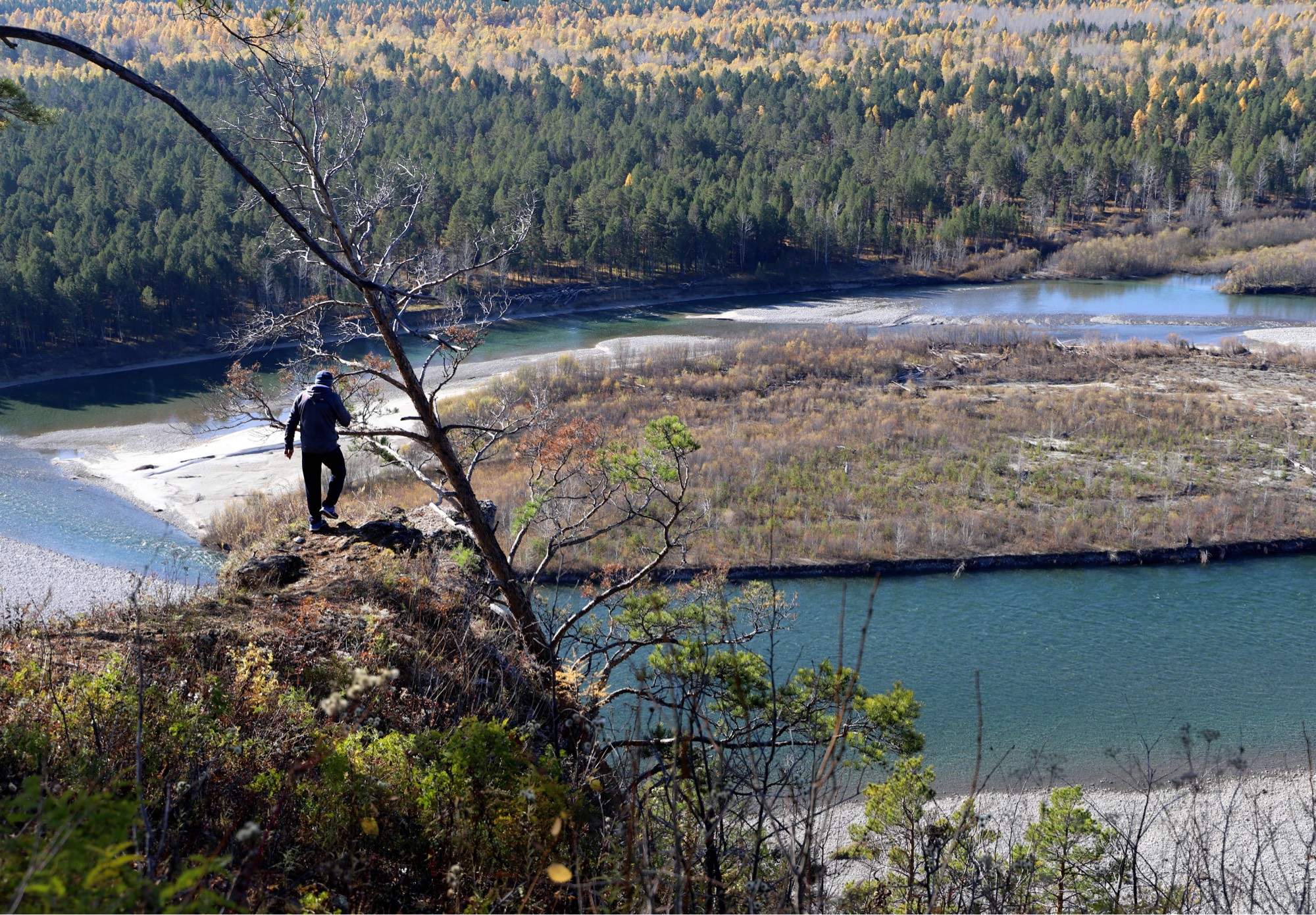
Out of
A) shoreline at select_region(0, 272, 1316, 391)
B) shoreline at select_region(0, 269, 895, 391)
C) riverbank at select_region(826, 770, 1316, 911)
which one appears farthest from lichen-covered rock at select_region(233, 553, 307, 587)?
shoreline at select_region(0, 269, 895, 391)

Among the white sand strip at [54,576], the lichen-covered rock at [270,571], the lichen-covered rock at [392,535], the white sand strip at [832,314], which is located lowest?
the white sand strip at [54,576]

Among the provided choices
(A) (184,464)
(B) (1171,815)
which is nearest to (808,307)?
(A) (184,464)

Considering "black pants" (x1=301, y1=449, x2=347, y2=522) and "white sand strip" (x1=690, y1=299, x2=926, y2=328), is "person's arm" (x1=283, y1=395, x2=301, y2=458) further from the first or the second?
"white sand strip" (x1=690, y1=299, x2=926, y2=328)

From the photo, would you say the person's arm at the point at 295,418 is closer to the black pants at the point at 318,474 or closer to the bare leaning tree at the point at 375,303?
the black pants at the point at 318,474

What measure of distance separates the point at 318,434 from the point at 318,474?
0.68 meters

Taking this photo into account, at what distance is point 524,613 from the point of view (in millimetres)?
7293

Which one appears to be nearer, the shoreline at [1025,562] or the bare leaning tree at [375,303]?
the bare leaning tree at [375,303]

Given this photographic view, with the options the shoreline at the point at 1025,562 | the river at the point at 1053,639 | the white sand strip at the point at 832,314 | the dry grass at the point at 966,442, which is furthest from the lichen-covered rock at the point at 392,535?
the white sand strip at the point at 832,314

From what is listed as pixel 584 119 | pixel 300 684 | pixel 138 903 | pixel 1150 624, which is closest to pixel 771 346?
pixel 1150 624

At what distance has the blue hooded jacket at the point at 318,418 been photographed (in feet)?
28.1

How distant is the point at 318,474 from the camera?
9430 mm

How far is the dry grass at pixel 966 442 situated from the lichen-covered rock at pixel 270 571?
507 inches

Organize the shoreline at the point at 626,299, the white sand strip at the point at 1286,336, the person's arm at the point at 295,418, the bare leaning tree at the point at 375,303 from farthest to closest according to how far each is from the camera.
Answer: the shoreline at the point at 626,299 → the white sand strip at the point at 1286,336 → the person's arm at the point at 295,418 → the bare leaning tree at the point at 375,303

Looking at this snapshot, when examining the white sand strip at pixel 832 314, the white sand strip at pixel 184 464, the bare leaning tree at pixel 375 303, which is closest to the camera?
the bare leaning tree at pixel 375 303
